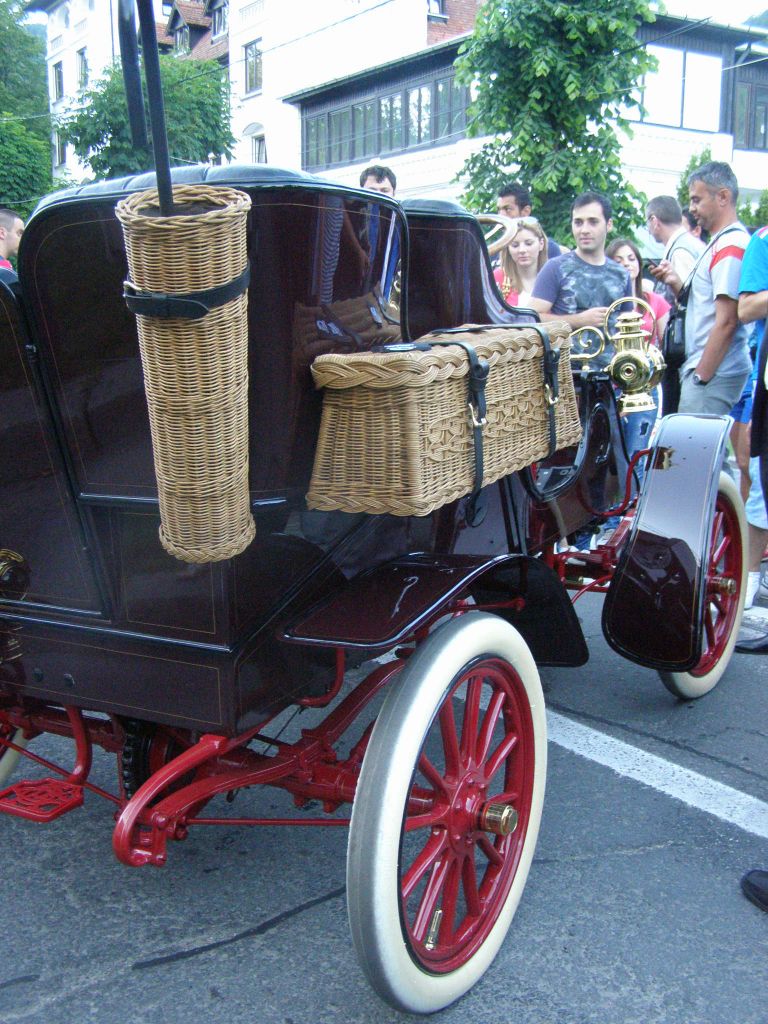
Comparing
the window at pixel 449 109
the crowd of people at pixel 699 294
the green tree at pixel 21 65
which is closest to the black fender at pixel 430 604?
the crowd of people at pixel 699 294

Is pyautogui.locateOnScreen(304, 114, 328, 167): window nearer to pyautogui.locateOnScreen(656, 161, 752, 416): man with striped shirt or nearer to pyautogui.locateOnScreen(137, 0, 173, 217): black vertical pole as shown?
pyautogui.locateOnScreen(656, 161, 752, 416): man with striped shirt

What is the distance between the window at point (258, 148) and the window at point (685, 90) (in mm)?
12097

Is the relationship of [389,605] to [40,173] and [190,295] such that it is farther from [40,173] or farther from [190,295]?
[40,173]

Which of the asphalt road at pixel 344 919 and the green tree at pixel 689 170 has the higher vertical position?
the green tree at pixel 689 170

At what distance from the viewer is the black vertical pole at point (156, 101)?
1.40 m

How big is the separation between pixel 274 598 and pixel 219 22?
116ft

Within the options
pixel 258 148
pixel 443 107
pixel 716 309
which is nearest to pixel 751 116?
pixel 443 107

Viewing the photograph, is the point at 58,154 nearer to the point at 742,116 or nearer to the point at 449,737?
the point at 742,116

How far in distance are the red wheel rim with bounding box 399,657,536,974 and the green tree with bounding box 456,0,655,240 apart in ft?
31.1

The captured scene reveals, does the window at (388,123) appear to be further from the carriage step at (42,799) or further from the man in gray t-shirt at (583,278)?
the carriage step at (42,799)

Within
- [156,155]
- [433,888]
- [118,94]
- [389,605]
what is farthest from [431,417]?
[118,94]

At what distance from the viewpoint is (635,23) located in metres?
10.2

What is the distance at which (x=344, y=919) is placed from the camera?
87.5 inches

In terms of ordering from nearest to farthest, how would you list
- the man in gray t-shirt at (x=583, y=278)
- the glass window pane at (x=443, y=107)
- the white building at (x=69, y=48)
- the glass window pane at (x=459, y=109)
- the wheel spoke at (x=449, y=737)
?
1. the wheel spoke at (x=449, y=737)
2. the man in gray t-shirt at (x=583, y=278)
3. the glass window pane at (x=459, y=109)
4. the glass window pane at (x=443, y=107)
5. the white building at (x=69, y=48)
